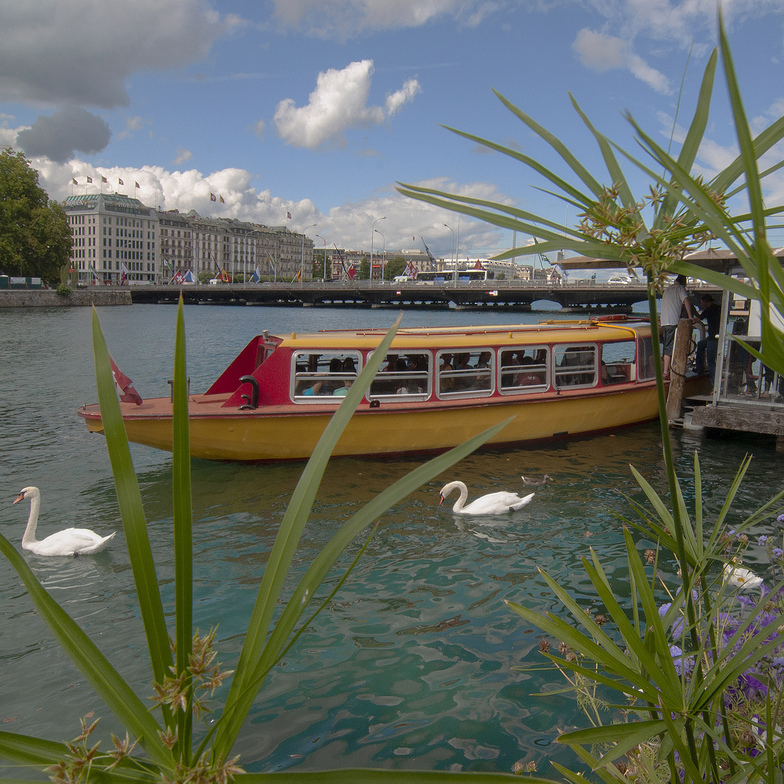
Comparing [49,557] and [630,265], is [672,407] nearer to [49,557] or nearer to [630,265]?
[49,557]

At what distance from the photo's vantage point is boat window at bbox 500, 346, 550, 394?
37.7ft

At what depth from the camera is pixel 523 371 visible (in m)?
11.6

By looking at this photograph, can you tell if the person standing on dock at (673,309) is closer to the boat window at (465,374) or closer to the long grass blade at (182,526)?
the boat window at (465,374)

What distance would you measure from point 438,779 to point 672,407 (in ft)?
42.0

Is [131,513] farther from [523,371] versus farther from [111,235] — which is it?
[111,235]

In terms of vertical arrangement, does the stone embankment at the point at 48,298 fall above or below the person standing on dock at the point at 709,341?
above

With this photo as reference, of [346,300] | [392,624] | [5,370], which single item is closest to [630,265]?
[392,624]

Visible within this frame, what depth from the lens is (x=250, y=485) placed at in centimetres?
946

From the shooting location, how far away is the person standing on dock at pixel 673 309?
39.9 ft

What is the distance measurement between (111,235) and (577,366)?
494 ft

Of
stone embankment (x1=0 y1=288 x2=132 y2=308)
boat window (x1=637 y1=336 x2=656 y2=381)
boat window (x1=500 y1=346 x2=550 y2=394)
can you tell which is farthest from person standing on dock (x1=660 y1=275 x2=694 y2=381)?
stone embankment (x1=0 y1=288 x2=132 y2=308)

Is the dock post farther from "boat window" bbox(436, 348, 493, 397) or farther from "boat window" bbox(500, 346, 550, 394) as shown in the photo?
"boat window" bbox(436, 348, 493, 397)

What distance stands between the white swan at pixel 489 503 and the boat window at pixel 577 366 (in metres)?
4.18

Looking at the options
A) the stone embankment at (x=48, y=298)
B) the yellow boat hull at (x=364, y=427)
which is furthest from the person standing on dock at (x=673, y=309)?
the stone embankment at (x=48, y=298)
